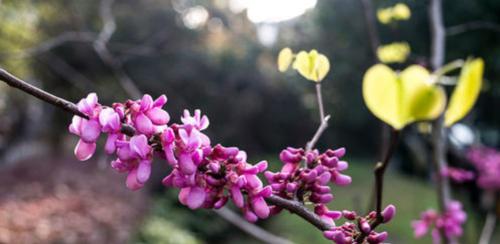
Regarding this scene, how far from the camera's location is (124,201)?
19.3ft

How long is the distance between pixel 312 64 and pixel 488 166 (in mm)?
2617

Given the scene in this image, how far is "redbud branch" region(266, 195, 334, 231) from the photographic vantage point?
57 cm

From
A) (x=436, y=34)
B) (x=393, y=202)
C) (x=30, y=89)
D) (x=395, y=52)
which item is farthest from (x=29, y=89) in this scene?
(x=393, y=202)

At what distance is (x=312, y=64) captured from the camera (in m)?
0.76

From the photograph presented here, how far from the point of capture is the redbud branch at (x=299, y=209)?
57 centimetres

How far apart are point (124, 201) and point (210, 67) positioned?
4386 millimetres

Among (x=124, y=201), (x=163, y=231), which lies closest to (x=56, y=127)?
(x=124, y=201)

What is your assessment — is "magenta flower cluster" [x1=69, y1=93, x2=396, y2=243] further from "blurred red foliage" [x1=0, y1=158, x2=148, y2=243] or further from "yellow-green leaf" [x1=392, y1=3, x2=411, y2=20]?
"blurred red foliage" [x1=0, y1=158, x2=148, y2=243]

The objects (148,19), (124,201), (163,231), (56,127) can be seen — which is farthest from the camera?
(56,127)

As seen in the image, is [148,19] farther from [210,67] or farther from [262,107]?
[262,107]

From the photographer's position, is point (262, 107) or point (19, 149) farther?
point (262, 107)

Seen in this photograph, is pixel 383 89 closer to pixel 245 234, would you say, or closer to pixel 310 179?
pixel 310 179

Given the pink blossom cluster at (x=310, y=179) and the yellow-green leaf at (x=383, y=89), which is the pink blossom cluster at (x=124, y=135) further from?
the yellow-green leaf at (x=383, y=89)

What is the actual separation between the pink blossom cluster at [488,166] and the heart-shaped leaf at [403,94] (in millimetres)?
2864
